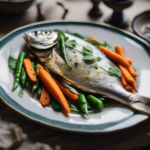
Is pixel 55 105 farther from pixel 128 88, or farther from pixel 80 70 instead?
pixel 128 88

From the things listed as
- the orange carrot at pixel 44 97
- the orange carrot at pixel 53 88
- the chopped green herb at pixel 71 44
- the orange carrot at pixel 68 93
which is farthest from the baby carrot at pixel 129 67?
the orange carrot at pixel 44 97

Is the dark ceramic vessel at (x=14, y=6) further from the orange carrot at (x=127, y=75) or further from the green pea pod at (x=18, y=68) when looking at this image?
the orange carrot at (x=127, y=75)

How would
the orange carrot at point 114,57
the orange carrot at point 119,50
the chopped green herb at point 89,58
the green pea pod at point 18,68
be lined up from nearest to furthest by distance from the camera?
the green pea pod at point 18,68 < the chopped green herb at point 89,58 < the orange carrot at point 114,57 < the orange carrot at point 119,50

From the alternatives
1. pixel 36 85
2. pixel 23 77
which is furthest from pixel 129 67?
pixel 23 77

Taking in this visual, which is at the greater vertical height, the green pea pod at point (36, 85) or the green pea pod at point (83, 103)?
the green pea pod at point (36, 85)

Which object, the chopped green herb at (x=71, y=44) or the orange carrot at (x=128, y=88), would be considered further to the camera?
the chopped green herb at (x=71, y=44)

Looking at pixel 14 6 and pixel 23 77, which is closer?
pixel 23 77

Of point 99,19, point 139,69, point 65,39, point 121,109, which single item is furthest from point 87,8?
point 121,109
